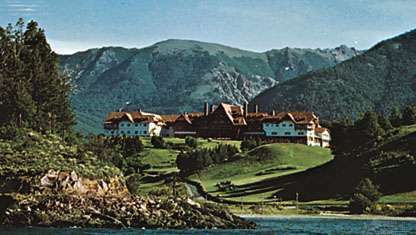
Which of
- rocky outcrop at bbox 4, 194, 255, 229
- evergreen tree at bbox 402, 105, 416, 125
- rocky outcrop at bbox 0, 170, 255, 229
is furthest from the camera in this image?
evergreen tree at bbox 402, 105, 416, 125

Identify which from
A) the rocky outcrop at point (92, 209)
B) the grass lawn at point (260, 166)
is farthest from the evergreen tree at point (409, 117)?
the rocky outcrop at point (92, 209)

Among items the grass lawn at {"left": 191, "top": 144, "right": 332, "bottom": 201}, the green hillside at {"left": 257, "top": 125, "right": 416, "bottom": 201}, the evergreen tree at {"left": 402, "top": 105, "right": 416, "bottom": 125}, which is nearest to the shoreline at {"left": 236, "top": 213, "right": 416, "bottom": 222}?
the green hillside at {"left": 257, "top": 125, "right": 416, "bottom": 201}

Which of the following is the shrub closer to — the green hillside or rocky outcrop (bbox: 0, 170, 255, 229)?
the green hillside

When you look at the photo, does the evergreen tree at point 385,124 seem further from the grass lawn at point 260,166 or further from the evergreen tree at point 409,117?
the grass lawn at point 260,166

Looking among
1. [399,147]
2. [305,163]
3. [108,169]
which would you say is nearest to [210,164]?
[305,163]

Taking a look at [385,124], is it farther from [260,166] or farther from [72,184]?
[72,184]

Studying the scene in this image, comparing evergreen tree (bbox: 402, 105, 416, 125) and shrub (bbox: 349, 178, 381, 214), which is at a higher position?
evergreen tree (bbox: 402, 105, 416, 125)

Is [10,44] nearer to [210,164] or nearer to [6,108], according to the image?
[6,108]
